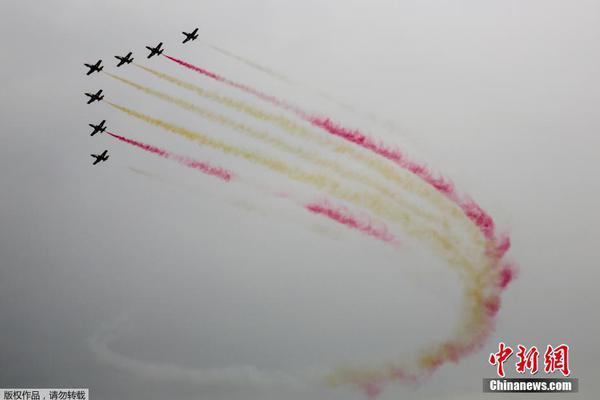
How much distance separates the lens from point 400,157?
4566 centimetres

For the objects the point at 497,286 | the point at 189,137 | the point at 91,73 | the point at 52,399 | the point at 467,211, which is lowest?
the point at 52,399

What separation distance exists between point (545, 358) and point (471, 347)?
332 cm

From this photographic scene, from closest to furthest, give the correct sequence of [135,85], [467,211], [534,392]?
1. [534,392]
2. [467,211]
3. [135,85]

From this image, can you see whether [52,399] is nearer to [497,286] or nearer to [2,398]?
[2,398]

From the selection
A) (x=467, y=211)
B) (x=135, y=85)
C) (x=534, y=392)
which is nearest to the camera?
(x=534, y=392)

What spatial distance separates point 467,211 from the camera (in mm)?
45062

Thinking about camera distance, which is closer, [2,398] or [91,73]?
[2,398]

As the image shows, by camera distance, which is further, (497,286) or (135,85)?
(135,85)

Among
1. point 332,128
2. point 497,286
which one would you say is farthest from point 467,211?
point 332,128

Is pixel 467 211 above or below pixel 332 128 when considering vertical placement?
below

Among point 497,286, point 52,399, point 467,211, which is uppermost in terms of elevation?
point 467,211

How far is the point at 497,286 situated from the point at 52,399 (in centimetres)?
2117

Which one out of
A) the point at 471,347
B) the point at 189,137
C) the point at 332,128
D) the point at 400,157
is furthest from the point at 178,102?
the point at 471,347

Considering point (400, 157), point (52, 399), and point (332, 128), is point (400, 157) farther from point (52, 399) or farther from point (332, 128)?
point (52, 399)
